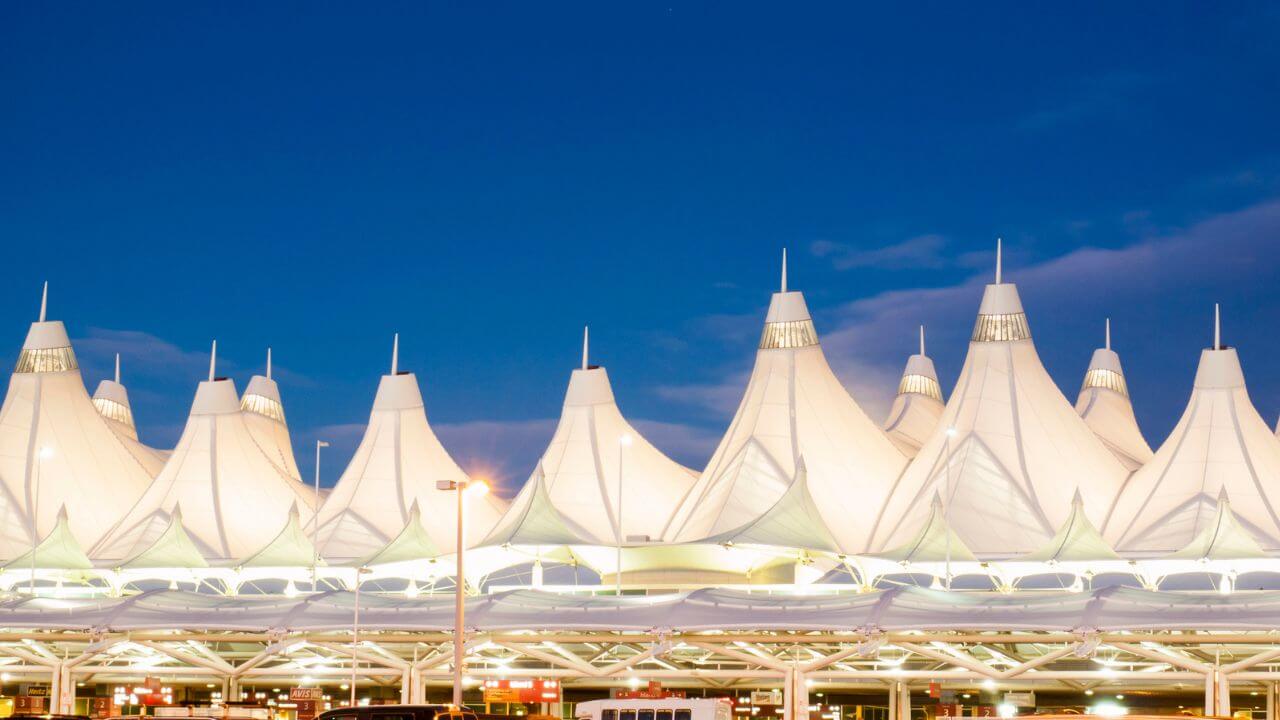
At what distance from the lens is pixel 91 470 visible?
80.1m

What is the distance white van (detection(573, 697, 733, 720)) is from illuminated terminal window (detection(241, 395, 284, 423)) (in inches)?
2447

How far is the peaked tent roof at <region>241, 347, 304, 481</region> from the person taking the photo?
92.2 metres

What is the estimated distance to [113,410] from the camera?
10550 cm

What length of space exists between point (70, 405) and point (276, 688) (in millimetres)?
25306

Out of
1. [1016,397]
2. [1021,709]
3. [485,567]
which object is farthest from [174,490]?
[1021,709]

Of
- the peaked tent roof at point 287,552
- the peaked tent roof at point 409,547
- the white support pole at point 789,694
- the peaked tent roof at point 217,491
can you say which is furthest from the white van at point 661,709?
the peaked tent roof at point 217,491

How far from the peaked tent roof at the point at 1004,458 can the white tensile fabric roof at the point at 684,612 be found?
72.9 feet

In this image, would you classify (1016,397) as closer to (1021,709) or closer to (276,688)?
(1021,709)

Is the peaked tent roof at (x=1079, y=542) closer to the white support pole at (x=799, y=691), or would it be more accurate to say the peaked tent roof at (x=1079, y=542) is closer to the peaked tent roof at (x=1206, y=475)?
the peaked tent roof at (x=1206, y=475)

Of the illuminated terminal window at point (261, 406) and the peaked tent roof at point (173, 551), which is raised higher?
the illuminated terminal window at point (261, 406)

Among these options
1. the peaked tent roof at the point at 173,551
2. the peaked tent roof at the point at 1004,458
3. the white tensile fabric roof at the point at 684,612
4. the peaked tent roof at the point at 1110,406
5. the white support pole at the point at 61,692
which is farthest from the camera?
the peaked tent roof at the point at 1110,406

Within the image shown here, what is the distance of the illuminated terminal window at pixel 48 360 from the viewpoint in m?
80.0

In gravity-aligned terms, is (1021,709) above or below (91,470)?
below

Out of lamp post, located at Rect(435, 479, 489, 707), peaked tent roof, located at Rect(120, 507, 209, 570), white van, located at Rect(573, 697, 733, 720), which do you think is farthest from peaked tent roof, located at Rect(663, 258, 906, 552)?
lamp post, located at Rect(435, 479, 489, 707)
